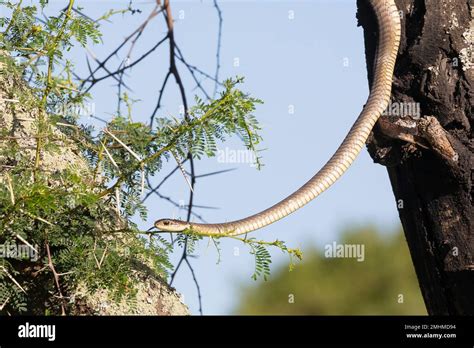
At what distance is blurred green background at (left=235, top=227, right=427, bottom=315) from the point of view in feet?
61.1

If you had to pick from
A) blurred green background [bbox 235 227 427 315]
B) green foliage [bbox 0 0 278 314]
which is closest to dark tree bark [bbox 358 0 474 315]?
green foliage [bbox 0 0 278 314]

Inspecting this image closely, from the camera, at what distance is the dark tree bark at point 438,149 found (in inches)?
122

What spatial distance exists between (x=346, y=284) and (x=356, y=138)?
53.1 feet

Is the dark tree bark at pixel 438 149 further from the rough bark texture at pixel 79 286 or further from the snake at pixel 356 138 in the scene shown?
the rough bark texture at pixel 79 286

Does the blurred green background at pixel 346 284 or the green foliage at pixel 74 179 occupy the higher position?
the blurred green background at pixel 346 284

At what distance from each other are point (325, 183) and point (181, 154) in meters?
0.79

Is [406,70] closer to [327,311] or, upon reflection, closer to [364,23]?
[364,23]

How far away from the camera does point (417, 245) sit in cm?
327

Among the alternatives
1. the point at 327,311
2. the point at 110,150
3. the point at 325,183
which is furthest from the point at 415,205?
the point at 327,311

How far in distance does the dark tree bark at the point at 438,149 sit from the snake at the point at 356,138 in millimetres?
55

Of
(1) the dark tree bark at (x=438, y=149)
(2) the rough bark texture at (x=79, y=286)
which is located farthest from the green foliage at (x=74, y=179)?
(1) the dark tree bark at (x=438, y=149)

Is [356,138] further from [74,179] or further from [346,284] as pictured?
[346,284]

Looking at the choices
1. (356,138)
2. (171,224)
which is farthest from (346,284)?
(171,224)

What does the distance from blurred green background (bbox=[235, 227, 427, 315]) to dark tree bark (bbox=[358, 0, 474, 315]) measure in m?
14.9
